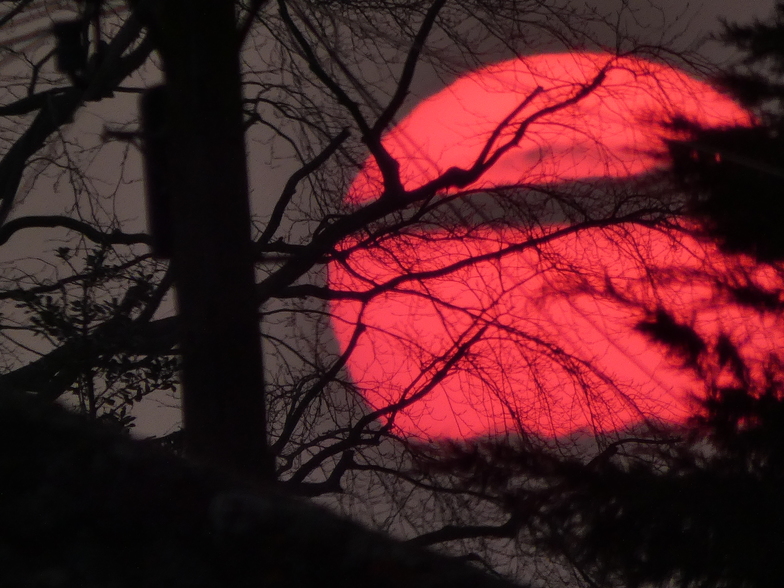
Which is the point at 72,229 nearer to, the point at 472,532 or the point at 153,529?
the point at 472,532

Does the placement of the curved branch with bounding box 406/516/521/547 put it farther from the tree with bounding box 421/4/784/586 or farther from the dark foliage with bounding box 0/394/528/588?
the dark foliage with bounding box 0/394/528/588

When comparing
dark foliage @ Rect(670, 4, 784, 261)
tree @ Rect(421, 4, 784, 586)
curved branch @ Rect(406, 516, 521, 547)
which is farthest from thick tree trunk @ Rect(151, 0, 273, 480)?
dark foliage @ Rect(670, 4, 784, 261)

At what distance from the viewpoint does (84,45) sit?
20.4ft

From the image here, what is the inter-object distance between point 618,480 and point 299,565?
6.31 metres

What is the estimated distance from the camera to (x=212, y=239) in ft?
18.5

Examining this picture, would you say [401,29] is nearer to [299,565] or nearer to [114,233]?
[114,233]

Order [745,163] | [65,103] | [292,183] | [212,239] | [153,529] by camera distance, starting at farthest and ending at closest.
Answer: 1. [745,163]
2. [292,183]
3. [65,103]
4. [212,239]
5. [153,529]

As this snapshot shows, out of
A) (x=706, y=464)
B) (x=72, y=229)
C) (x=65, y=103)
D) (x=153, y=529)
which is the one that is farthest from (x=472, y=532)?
(x=153, y=529)

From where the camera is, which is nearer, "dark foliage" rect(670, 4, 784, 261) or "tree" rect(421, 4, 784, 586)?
"tree" rect(421, 4, 784, 586)

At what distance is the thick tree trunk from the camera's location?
5410 millimetres

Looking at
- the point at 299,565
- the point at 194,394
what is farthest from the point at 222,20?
the point at 299,565

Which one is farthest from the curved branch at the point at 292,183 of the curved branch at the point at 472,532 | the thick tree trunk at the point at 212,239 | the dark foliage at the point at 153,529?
the dark foliage at the point at 153,529

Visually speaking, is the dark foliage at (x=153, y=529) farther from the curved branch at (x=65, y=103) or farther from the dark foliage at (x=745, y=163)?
the dark foliage at (x=745, y=163)

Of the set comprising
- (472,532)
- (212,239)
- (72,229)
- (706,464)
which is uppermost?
(72,229)
